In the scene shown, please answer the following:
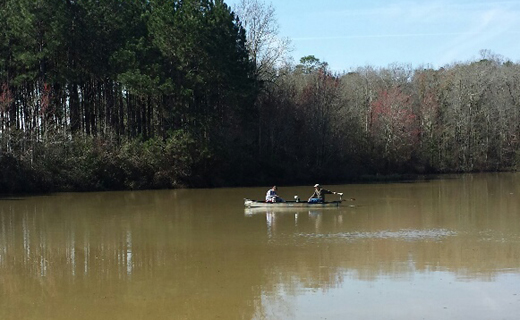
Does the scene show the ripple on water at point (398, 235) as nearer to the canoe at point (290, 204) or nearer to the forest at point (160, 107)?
the canoe at point (290, 204)

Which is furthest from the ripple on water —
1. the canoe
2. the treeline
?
the treeline

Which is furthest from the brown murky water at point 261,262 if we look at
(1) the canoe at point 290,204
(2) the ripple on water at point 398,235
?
(1) the canoe at point 290,204

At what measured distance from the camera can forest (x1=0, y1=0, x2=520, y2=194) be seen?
124 ft

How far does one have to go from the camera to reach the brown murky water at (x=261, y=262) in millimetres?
A: 11203

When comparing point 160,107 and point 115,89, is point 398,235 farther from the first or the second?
point 115,89

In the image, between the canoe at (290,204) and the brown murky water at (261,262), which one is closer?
the brown murky water at (261,262)

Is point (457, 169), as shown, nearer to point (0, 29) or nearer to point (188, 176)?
point (188, 176)

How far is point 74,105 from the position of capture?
42031 millimetres

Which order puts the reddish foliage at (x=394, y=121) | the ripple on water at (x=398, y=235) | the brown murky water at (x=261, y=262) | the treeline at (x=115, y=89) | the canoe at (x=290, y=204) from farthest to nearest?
1. the reddish foliage at (x=394, y=121)
2. the treeline at (x=115, y=89)
3. the canoe at (x=290, y=204)
4. the ripple on water at (x=398, y=235)
5. the brown murky water at (x=261, y=262)

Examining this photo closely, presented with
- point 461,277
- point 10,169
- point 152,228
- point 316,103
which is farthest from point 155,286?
point 316,103

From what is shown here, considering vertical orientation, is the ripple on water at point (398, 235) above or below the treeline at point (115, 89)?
below

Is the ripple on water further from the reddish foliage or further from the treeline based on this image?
the reddish foliage

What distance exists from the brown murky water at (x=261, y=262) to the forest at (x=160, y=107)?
10555 mm

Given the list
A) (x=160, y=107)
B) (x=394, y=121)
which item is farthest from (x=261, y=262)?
(x=394, y=121)
